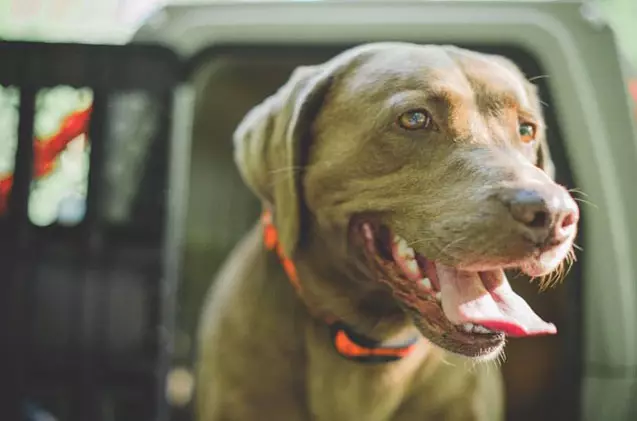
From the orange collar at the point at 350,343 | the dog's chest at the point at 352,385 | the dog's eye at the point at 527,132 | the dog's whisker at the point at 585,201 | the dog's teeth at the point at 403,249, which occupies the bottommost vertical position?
the dog's chest at the point at 352,385

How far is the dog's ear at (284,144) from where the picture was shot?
0.92 m

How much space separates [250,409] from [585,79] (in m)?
0.68

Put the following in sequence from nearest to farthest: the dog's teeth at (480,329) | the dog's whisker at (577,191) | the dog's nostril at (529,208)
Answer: the dog's nostril at (529,208)
the dog's teeth at (480,329)
the dog's whisker at (577,191)

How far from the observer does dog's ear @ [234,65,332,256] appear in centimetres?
92

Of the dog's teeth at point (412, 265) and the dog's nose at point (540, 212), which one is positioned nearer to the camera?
the dog's nose at point (540, 212)

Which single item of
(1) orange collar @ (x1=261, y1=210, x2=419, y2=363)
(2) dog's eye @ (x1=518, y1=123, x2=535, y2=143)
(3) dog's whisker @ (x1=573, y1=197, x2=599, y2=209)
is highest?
(2) dog's eye @ (x1=518, y1=123, x2=535, y2=143)

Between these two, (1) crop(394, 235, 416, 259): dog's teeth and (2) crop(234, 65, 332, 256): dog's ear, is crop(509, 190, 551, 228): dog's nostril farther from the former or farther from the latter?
(2) crop(234, 65, 332, 256): dog's ear

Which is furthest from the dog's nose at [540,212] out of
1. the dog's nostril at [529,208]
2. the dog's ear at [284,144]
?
the dog's ear at [284,144]

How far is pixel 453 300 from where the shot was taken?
0.85 metres

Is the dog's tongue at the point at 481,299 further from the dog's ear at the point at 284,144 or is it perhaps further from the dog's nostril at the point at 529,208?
the dog's ear at the point at 284,144

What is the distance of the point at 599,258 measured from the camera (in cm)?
99

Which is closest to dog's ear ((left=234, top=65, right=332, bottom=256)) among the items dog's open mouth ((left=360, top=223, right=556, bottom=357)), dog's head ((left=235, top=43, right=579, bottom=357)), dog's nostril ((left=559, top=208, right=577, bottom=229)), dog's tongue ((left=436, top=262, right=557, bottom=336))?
dog's head ((left=235, top=43, right=579, bottom=357))

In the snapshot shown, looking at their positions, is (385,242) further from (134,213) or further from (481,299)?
(134,213)

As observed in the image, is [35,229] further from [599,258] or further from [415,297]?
[599,258]
